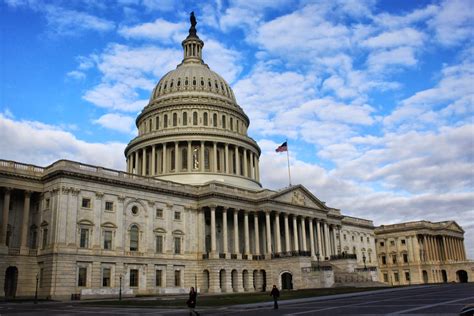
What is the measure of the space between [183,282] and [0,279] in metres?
25.7

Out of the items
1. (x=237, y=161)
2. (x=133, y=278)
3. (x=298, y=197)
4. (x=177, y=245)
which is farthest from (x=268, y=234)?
(x=133, y=278)

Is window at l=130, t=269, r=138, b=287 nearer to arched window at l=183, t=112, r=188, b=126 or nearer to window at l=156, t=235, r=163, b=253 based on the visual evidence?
window at l=156, t=235, r=163, b=253

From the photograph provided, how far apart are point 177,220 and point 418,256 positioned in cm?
8050

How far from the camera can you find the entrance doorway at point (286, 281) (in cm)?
7856

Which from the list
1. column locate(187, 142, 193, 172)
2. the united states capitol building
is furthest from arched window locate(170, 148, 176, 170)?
column locate(187, 142, 193, 172)

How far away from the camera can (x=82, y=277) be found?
61.8 metres

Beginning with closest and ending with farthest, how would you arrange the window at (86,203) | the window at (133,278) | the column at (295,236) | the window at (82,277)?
the window at (82,277) < the window at (86,203) < the window at (133,278) < the column at (295,236)

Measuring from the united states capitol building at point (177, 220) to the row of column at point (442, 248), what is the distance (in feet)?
77.5

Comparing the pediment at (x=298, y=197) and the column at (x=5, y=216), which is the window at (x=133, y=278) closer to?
the column at (x=5, y=216)

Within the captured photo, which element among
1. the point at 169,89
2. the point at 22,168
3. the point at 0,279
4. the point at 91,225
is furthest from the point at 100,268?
the point at 169,89

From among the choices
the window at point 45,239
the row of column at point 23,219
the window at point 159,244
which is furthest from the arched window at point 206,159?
the row of column at point 23,219

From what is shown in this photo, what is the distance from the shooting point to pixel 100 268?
63.9 metres

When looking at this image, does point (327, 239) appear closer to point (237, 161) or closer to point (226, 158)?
point (237, 161)

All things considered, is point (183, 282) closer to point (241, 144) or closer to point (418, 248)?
point (241, 144)
